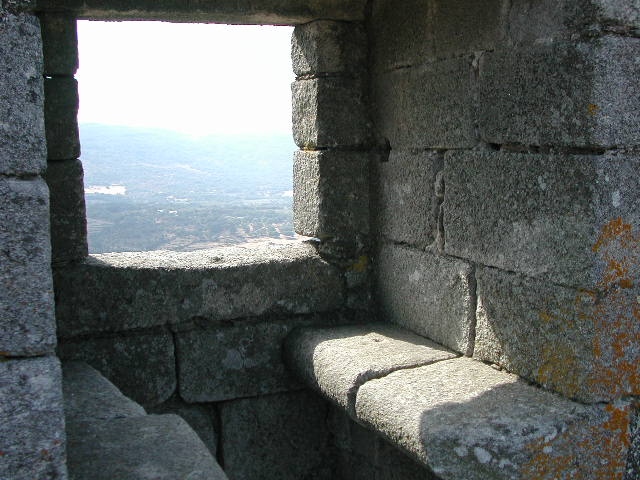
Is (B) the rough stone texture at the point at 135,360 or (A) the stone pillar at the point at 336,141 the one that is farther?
(A) the stone pillar at the point at 336,141

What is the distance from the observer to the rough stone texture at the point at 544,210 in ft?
8.57

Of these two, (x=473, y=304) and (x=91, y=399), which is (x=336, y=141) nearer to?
(x=473, y=304)

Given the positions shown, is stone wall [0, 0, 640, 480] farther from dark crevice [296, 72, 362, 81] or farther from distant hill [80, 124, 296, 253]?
distant hill [80, 124, 296, 253]

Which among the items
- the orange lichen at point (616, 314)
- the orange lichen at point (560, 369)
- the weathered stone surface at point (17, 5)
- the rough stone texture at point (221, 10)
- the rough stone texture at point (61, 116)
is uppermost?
the rough stone texture at point (221, 10)

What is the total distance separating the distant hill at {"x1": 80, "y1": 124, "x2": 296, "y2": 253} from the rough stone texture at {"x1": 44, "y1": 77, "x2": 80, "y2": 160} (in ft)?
35.6

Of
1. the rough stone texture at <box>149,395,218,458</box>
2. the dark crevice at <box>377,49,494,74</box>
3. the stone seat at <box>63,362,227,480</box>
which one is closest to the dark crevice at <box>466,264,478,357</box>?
the dark crevice at <box>377,49,494,74</box>

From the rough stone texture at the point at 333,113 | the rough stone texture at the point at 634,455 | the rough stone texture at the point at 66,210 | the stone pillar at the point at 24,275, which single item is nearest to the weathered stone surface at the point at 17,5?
the stone pillar at the point at 24,275

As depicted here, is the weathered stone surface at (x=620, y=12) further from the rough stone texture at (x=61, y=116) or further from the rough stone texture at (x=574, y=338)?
the rough stone texture at (x=61, y=116)

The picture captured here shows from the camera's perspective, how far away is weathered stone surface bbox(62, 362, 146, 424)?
291cm

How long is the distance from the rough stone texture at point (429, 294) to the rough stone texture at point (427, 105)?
571 millimetres

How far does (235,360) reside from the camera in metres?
4.01

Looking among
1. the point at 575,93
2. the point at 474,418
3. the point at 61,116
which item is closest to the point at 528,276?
the point at 474,418

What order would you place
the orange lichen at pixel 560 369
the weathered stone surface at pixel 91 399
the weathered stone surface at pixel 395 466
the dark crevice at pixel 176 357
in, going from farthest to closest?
the dark crevice at pixel 176 357
the weathered stone surface at pixel 395 466
the weathered stone surface at pixel 91 399
the orange lichen at pixel 560 369

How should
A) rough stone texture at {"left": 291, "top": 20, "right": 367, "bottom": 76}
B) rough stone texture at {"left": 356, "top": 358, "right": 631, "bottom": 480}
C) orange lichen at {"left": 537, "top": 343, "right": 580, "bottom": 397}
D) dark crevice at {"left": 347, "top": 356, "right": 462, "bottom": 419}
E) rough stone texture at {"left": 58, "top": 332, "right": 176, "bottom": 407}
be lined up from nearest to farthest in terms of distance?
rough stone texture at {"left": 356, "top": 358, "right": 631, "bottom": 480}, orange lichen at {"left": 537, "top": 343, "right": 580, "bottom": 397}, dark crevice at {"left": 347, "top": 356, "right": 462, "bottom": 419}, rough stone texture at {"left": 58, "top": 332, "right": 176, "bottom": 407}, rough stone texture at {"left": 291, "top": 20, "right": 367, "bottom": 76}
